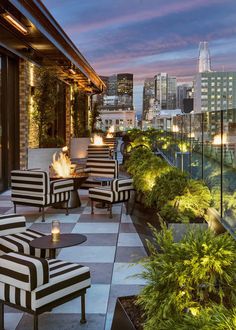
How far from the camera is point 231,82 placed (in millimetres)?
92000

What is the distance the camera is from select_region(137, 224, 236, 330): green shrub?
2566 millimetres

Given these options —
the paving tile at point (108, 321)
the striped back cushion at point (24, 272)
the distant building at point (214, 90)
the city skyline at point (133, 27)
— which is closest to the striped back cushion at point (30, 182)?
the paving tile at point (108, 321)

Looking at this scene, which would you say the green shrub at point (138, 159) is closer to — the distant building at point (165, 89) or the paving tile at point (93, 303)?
the paving tile at point (93, 303)

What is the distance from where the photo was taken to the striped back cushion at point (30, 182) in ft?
24.7

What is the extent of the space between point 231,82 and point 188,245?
9302 cm

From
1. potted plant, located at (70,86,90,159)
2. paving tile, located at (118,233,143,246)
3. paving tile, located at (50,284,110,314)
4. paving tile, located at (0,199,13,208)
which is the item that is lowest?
paving tile, located at (50,284,110,314)

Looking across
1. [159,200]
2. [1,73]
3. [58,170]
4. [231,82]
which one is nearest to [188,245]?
[159,200]

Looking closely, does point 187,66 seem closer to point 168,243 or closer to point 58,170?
point 58,170

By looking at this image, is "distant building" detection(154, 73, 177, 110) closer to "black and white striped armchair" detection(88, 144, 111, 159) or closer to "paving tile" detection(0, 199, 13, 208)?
"black and white striped armchair" detection(88, 144, 111, 159)

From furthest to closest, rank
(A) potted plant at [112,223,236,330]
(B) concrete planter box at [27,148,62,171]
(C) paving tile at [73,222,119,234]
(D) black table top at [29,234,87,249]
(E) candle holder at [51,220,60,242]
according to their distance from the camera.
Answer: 1. (B) concrete planter box at [27,148,62,171]
2. (C) paving tile at [73,222,119,234]
3. (E) candle holder at [51,220,60,242]
4. (D) black table top at [29,234,87,249]
5. (A) potted plant at [112,223,236,330]

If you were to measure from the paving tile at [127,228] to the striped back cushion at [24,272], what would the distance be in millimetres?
3454

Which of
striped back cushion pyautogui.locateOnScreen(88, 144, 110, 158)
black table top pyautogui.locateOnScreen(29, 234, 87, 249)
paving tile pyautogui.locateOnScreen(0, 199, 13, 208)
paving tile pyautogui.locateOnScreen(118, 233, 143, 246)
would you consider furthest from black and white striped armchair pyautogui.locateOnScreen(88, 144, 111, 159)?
black table top pyautogui.locateOnScreen(29, 234, 87, 249)

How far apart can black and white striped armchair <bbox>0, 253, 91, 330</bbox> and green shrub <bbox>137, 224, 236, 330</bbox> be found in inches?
35.3

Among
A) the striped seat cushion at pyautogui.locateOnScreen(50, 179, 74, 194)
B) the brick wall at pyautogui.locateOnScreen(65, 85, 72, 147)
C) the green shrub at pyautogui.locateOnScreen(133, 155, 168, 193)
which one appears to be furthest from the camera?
the brick wall at pyautogui.locateOnScreen(65, 85, 72, 147)
